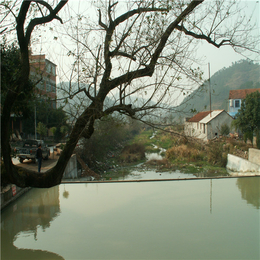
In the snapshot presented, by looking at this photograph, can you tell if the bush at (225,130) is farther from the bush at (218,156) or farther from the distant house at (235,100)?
the distant house at (235,100)

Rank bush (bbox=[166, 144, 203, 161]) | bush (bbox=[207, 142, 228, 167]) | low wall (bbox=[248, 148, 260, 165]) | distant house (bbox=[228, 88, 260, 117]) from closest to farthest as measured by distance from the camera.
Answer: low wall (bbox=[248, 148, 260, 165])
bush (bbox=[207, 142, 228, 167])
bush (bbox=[166, 144, 203, 161])
distant house (bbox=[228, 88, 260, 117])

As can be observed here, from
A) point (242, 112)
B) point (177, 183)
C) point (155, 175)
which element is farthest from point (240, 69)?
point (177, 183)

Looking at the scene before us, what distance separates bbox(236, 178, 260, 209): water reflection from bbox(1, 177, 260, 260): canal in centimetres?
3

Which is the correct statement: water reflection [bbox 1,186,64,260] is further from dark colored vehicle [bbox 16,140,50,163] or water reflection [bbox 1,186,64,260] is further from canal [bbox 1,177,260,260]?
dark colored vehicle [bbox 16,140,50,163]

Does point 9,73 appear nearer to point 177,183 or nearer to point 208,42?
point 208,42

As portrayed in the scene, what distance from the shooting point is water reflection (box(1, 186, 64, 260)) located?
5.15m

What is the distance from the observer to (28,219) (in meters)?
6.81

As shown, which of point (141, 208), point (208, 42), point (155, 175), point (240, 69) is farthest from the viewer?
point (240, 69)

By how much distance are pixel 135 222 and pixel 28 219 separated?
2.65 m

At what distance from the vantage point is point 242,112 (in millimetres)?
21672

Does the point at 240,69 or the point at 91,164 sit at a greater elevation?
the point at 240,69

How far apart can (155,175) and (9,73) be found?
13.5m

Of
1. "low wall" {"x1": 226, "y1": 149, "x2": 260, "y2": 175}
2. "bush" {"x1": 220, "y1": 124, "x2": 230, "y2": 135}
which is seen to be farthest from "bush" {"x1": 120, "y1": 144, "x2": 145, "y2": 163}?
"low wall" {"x1": 226, "y1": 149, "x2": 260, "y2": 175}

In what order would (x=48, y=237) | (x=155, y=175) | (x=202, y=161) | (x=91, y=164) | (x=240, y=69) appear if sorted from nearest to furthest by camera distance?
(x=48, y=237) → (x=155, y=175) → (x=91, y=164) → (x=202, y=161) → (x=240, y=69)
